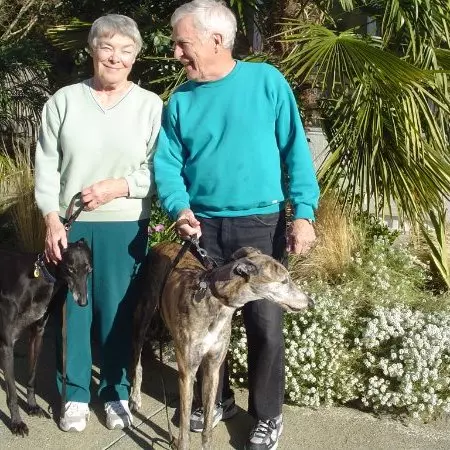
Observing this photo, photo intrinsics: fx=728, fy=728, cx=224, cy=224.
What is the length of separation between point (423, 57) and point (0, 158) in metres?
3.99

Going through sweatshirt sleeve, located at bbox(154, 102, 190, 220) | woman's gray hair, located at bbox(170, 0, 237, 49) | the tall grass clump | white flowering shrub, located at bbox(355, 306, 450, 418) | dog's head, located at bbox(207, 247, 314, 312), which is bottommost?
white flowering shrub, located at bbox(355, 306, 450, 418)

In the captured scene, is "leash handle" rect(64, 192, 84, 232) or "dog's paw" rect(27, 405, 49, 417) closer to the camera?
"leash handle" rect(64, 192, 84, 232)

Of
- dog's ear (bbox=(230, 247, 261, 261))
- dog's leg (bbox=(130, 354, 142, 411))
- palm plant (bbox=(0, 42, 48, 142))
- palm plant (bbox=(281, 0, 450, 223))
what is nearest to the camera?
dog's ear (bbox=(230, 247, 261, 261))

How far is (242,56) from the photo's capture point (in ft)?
19.0

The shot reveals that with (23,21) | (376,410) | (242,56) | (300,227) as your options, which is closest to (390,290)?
(376,410)

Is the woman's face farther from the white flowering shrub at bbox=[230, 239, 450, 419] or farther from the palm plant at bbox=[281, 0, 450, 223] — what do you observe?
the white flowering shrub at bbox=[230, 239, 450, 419]

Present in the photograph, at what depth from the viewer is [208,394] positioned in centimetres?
363

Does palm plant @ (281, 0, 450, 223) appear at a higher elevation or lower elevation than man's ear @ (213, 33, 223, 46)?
lower

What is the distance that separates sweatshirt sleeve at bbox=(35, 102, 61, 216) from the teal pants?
20 centimetres

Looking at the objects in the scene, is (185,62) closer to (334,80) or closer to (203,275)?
(203,275)

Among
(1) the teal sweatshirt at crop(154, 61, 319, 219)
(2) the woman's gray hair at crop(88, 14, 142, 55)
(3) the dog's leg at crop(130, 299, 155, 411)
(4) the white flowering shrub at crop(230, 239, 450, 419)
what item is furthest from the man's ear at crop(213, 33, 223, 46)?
(4) the white flowering shrub at crop(230, 239, 450, 419)

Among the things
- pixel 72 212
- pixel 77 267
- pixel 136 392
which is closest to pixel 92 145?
pixel 72 212

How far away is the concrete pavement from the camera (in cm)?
389

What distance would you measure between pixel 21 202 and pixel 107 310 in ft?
8.58
